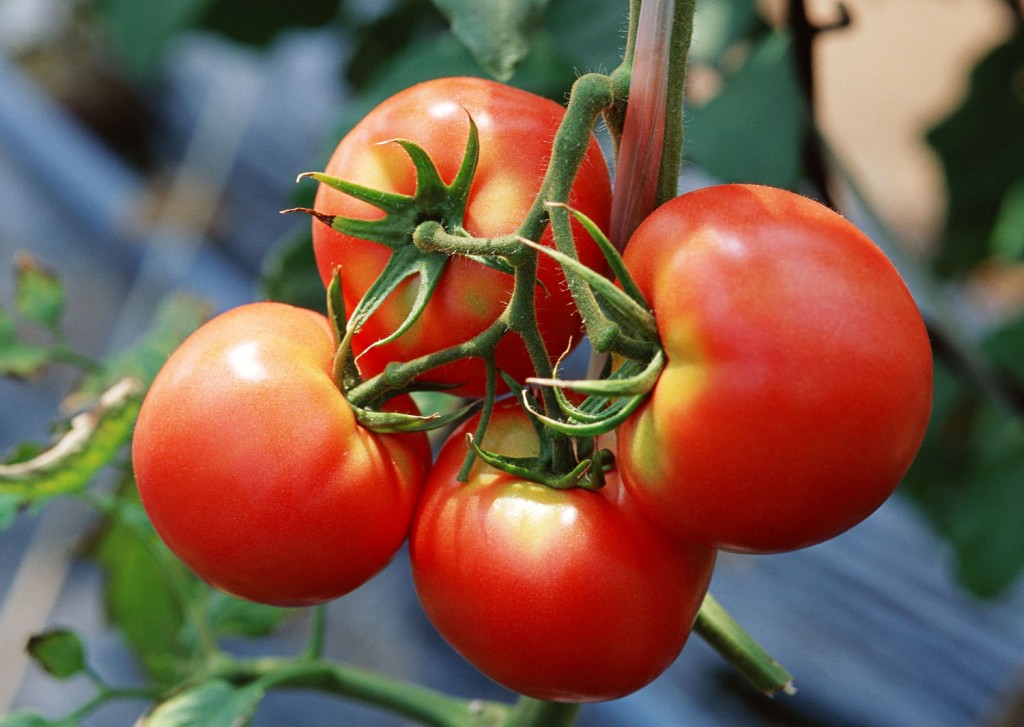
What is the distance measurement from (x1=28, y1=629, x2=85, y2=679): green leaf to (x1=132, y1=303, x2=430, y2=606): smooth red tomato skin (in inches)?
8.2

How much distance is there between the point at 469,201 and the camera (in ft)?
1.12

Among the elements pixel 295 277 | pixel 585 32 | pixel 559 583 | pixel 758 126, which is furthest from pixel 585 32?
pixel 559 583

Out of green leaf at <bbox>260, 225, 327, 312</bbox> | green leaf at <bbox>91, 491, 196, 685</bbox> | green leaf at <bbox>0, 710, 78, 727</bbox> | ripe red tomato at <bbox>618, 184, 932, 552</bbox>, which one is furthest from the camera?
green leaf at <bbox>91, 491, 196, 685</bbox>

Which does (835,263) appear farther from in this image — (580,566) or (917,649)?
(917,649)

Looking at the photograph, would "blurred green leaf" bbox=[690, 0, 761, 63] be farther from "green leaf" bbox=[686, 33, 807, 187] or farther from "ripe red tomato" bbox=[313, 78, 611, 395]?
"ripe red tomato" bbox=[313, 78, 611, 395]

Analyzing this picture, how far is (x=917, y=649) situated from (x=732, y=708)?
210 millimetres

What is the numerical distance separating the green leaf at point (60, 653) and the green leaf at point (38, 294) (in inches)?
8.4

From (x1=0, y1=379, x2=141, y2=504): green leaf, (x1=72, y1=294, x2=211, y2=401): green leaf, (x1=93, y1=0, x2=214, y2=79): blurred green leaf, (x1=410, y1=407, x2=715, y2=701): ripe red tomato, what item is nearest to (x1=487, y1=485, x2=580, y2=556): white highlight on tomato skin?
(x1=410, y1=407, x2=715, y2=701): ripe red tomato

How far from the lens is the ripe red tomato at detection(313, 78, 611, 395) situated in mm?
335

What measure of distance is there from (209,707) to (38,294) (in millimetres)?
316

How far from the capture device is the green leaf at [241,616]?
0.62m

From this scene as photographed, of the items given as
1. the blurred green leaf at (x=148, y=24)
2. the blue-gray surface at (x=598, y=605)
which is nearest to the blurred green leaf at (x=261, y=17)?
the blurred green leaf at (x=148, y=24)

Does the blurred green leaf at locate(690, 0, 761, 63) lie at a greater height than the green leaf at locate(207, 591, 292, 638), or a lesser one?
greater

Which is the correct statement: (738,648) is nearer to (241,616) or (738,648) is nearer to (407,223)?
(407,223)
